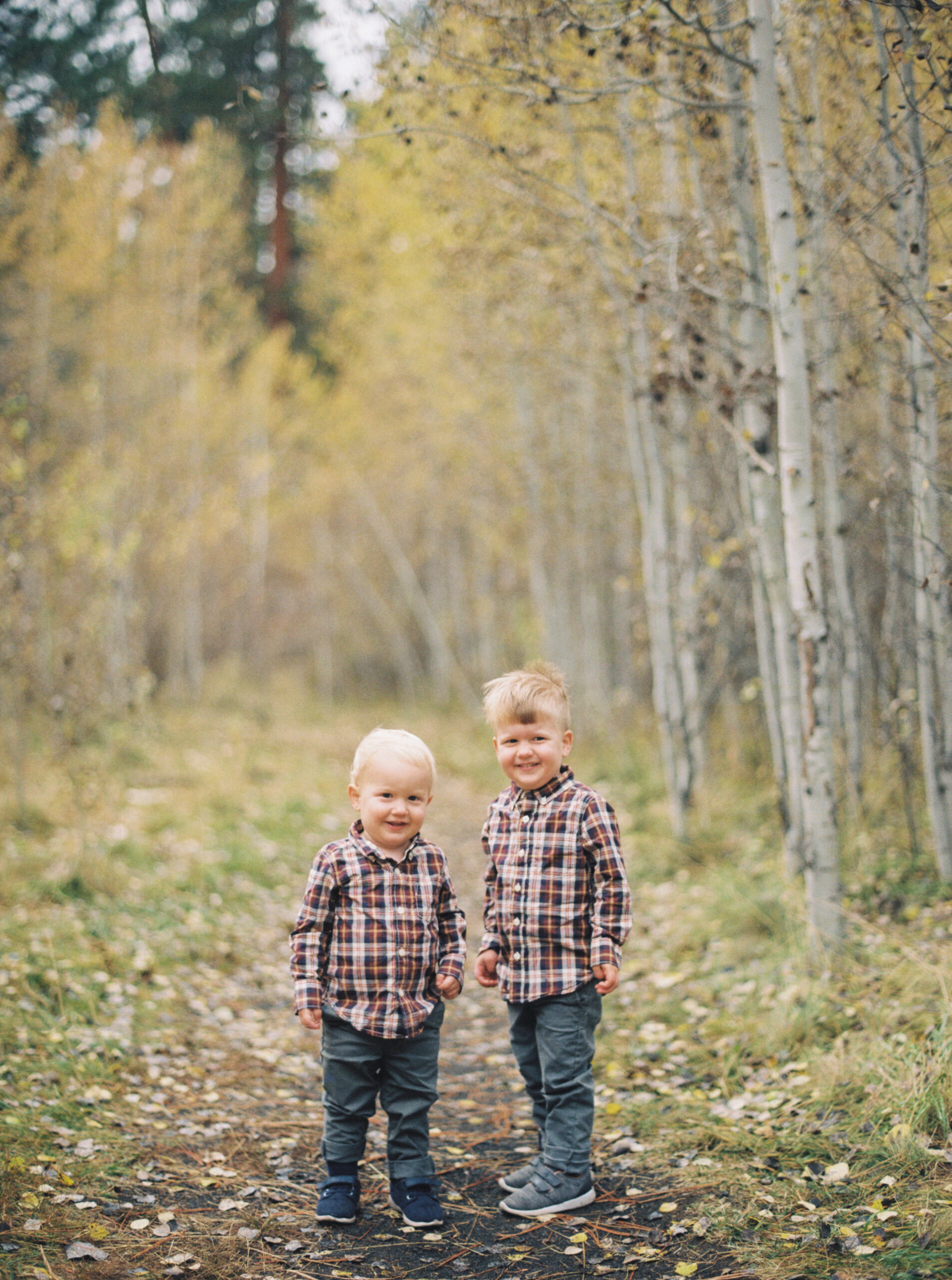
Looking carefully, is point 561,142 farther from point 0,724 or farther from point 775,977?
point 0,724

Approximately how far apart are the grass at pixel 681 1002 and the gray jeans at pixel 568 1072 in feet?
1.18

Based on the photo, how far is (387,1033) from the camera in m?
2.63

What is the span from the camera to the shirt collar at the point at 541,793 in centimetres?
287

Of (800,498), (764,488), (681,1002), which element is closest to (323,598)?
(764,488)

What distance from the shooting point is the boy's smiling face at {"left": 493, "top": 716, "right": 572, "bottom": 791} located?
282 centimetres

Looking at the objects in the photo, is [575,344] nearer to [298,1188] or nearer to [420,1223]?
[298,1188]

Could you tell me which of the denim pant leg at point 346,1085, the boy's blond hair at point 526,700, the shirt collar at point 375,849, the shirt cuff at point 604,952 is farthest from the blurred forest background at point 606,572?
the boy's blond hair at point 526,700

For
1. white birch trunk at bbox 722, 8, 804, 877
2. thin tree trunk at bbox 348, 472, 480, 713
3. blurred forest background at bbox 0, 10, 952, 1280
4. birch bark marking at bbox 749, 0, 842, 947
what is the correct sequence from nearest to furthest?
blurred forest background at bbox 0, 10, 952, 1280, birch bark marking at bbox 749, 0, 842, 947, white birch trunk at bbox 722, 8, 804, 877, thin tree trunk at bbox 348, 472, 480, 713

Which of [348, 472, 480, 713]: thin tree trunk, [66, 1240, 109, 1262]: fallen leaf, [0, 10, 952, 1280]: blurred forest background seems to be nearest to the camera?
[66, 1240, 109, 1262]: fallen leaf

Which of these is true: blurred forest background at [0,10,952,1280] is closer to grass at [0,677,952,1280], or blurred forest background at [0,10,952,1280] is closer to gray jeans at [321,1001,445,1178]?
grass at [0,677,952,1280]

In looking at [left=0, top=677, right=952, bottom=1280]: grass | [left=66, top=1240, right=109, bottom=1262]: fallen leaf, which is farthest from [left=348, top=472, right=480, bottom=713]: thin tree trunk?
[left=66, top=1240, right=109, bottom=1262]: fallen leaf

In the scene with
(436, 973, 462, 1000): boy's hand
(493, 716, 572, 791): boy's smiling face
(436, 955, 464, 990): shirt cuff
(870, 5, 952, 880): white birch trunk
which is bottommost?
(436, 973, 462, 1000): boy's hand

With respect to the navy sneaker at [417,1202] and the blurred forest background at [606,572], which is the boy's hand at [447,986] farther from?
the blurred forest background at [606,572]

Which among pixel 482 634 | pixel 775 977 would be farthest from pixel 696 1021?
pixel 482 634
